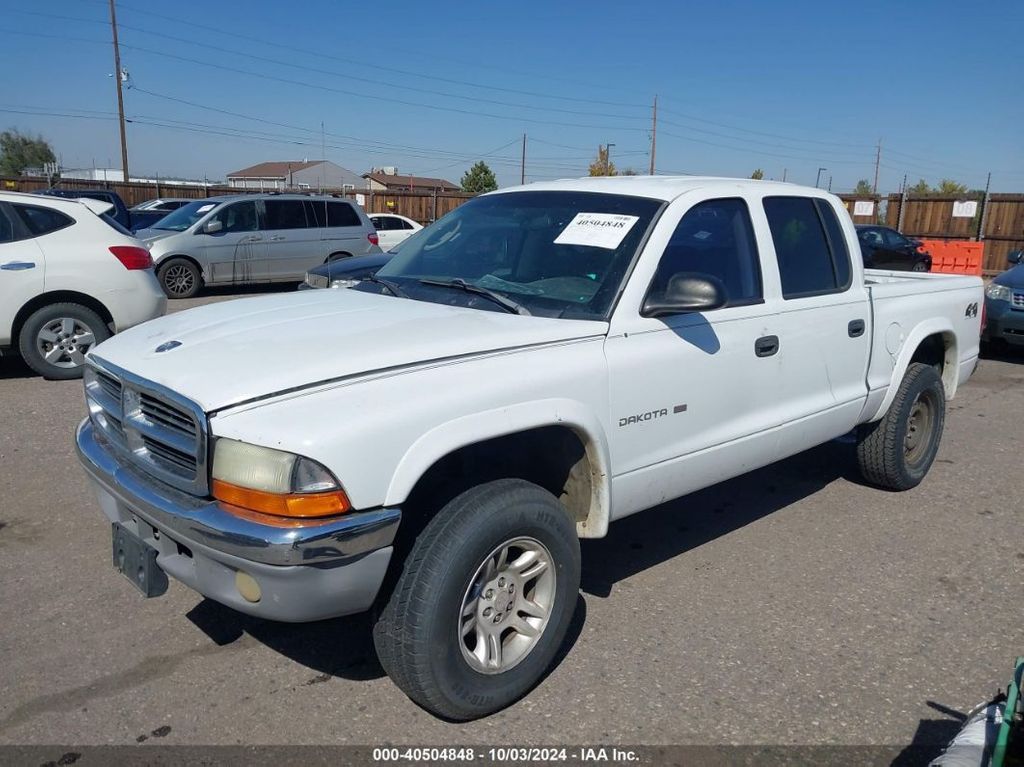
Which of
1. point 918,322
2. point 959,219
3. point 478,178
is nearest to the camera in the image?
point 918,322

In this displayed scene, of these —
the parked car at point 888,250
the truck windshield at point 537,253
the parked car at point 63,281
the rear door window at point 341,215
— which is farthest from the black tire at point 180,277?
the parked car at point 888,250

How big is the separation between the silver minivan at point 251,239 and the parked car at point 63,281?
5.91 m

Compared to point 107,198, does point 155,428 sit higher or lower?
lower

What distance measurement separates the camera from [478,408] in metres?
2.81

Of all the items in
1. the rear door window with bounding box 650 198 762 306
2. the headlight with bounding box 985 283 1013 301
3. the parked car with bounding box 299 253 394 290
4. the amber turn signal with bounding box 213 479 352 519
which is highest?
the rear door window with bounding box 650 198 762 306

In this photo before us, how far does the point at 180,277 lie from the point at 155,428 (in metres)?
12.0

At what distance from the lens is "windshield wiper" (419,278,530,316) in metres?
3.47

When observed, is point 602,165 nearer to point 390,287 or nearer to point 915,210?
point 915,210

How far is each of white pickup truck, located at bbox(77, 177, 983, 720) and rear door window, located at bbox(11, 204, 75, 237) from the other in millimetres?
4782

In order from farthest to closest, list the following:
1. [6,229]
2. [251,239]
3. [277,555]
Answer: [251,239], [6,229], [277,555]

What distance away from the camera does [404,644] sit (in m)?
2.73

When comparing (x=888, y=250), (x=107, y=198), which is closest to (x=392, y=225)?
(x=107, y=198)

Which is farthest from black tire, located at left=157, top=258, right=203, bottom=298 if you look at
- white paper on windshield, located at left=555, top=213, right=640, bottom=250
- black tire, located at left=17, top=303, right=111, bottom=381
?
white paper on windshield, located at left=555, top=213, right=640, bottom=250

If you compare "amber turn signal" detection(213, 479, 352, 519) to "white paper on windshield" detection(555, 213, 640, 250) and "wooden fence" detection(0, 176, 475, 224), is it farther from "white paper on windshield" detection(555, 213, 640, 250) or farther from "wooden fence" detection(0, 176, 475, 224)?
"wooden fence" detection(0, 176, 475, 224)
